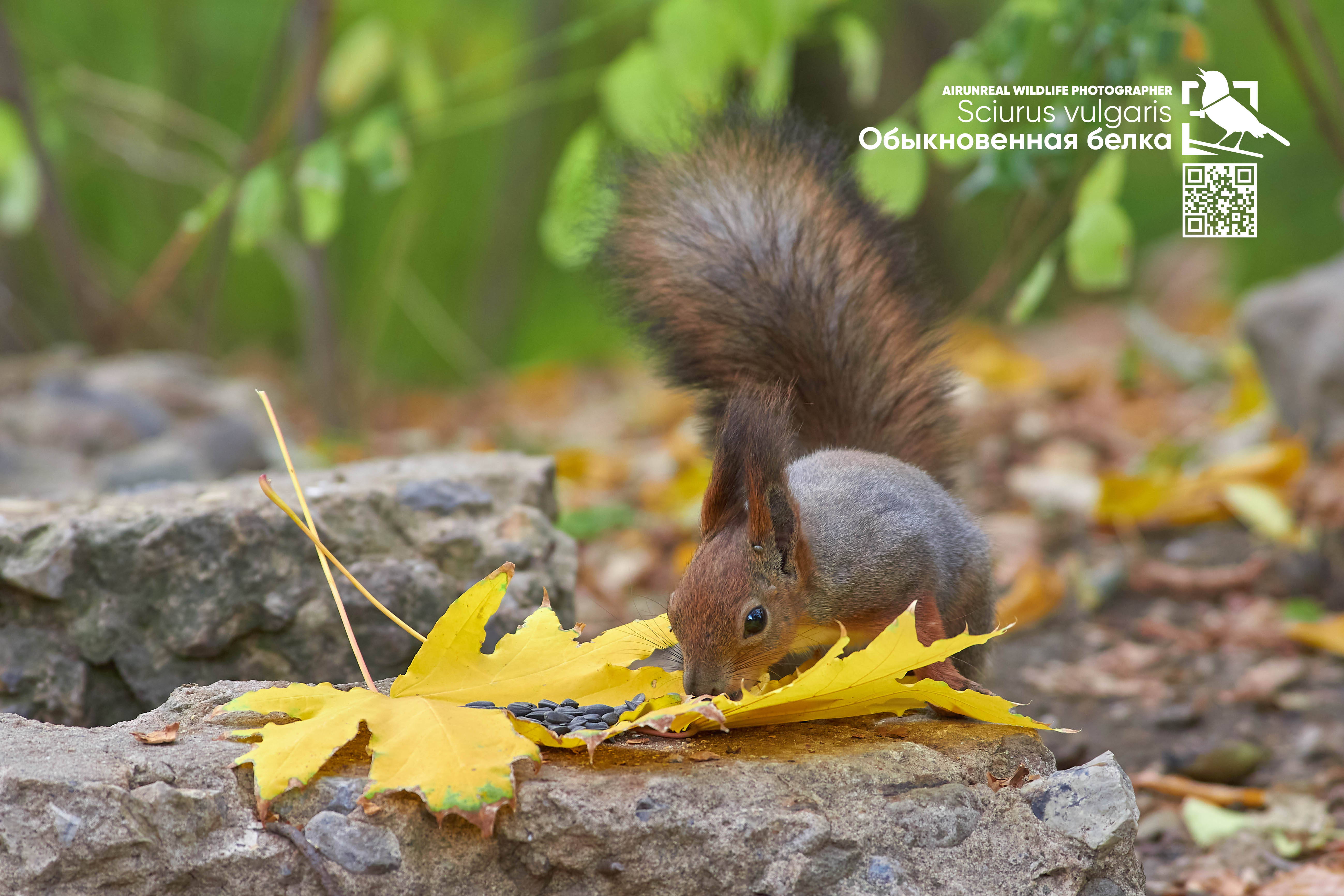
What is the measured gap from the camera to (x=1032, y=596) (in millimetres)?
2990

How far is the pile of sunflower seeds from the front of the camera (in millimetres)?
1435

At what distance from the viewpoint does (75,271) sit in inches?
169

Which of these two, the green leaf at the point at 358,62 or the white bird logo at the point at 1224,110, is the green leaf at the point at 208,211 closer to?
the green leaf at the point at 358,62

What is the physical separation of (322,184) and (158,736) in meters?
1.56

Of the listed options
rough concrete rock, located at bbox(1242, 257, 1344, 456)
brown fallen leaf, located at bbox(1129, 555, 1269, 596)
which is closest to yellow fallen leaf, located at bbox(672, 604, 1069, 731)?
brown fallen leaf, located at bbox(1129, 555, 1269, 596)

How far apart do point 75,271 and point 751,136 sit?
3.09 meters

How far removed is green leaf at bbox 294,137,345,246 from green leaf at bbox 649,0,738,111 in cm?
73

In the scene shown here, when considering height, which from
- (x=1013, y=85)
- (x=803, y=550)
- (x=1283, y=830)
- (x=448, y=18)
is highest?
(x=448, y=18)

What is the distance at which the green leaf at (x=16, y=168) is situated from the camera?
349 cm

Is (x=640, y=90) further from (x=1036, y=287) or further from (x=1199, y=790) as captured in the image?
(x=1199, y=790)

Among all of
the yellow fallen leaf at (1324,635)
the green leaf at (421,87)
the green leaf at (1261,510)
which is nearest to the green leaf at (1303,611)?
the yellow fallen leaf at (1324,635)

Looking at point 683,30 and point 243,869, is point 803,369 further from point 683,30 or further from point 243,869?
point 243,869

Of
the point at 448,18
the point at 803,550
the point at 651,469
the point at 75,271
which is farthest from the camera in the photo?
the point at 448,18

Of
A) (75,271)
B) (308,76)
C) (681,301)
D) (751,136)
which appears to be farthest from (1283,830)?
(75,271)
